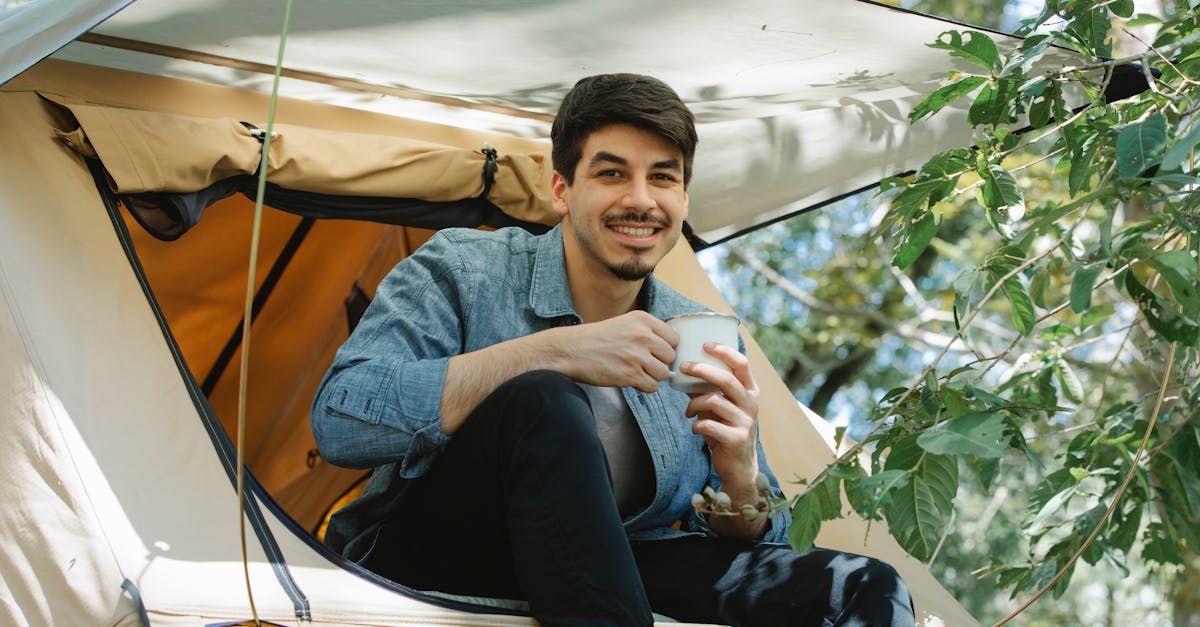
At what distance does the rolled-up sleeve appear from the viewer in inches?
56.1

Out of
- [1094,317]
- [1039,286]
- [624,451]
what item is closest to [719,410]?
[624,451]

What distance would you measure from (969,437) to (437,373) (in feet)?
2.06

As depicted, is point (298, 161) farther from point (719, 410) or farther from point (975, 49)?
point (975, 49)

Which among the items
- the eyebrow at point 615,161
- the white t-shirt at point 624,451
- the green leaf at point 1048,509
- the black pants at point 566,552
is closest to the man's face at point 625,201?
the eyebrow at point 615,161

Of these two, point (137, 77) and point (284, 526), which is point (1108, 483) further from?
point (137, 77)

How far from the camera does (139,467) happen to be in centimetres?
145

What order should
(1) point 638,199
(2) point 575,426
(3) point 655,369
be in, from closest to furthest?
(2) point 575,426 → (3) point 655,369 → (1) point 638,199

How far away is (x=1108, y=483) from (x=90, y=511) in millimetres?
1300

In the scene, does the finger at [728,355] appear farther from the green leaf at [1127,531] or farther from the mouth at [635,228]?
the green leaf at [1127,531]

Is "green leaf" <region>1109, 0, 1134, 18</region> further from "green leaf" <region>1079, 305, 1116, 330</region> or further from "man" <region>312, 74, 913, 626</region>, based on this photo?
"man" <region>312, 74, 913, 626</region>

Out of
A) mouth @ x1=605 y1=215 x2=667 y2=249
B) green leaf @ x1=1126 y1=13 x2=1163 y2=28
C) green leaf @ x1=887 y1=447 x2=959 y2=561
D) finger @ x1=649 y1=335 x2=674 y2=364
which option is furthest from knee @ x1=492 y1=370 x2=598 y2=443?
green leaf @ x1=1126 y1=13 x2=1163 y2=28

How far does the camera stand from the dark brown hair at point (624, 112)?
5.78 ft

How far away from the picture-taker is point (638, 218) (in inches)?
68.6

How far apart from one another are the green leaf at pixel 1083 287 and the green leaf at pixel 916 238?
283 mm
